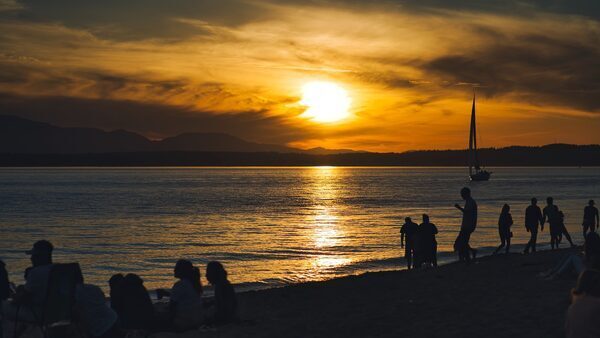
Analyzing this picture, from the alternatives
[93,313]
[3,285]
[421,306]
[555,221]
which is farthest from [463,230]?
[3,285]

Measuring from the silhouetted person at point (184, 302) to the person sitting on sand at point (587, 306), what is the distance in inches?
217

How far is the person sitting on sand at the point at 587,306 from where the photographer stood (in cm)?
632

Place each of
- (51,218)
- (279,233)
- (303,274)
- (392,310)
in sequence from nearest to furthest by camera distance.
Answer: (392,310), (303,274), (279,233), (51,218)

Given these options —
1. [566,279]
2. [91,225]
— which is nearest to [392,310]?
[566,279]

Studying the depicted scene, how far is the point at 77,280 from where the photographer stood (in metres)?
9.05

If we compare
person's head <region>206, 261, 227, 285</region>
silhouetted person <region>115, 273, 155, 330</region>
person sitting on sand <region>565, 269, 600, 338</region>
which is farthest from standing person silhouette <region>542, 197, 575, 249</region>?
person sitting on sand <region>565, 269, 600, 338</region>

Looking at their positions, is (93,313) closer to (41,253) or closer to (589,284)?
(41,253)

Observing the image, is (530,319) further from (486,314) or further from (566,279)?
(566,279)

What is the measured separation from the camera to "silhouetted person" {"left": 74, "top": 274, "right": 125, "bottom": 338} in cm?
889

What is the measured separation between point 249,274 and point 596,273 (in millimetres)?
20994

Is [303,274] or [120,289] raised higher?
[120,289]

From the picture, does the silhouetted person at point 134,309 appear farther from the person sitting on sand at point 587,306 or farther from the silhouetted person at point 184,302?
the person sitting on sand at point 587,306

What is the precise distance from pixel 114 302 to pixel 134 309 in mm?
318

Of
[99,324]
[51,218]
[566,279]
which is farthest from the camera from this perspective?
[51,218]
